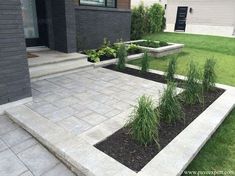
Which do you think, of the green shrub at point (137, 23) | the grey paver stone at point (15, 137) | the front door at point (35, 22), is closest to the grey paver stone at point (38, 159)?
the grey paver stone at point (15, 137)

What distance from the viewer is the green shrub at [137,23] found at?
12.4 meters

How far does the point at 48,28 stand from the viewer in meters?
6.85

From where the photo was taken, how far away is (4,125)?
3.25 metres

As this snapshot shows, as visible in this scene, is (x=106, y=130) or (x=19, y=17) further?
(x=19, y=17)

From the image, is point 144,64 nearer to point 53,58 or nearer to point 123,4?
point 53,58

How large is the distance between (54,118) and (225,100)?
10.7 ft

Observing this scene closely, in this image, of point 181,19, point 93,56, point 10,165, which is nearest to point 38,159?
point 10,165

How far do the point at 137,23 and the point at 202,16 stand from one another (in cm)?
855

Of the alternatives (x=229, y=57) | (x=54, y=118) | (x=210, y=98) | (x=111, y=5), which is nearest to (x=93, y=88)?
(x=54, y=118)

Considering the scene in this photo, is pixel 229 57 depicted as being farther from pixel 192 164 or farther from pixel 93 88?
pixel 192 164

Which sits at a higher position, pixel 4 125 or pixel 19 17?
pixel 19 17

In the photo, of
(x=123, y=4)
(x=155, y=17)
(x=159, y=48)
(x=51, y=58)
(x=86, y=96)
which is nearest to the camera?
(x=86, y=96)

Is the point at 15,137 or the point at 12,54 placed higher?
the point at 12,54

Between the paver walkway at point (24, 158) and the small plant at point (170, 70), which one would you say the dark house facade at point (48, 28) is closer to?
the paver walkway at point (24, 158)
